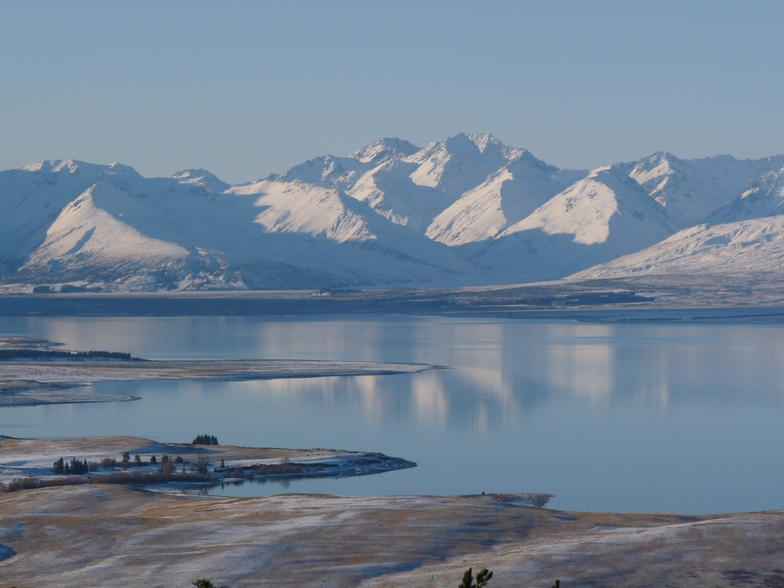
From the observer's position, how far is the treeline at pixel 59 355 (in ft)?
288

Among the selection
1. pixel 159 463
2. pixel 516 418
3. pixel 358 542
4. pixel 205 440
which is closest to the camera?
pixel 358 542

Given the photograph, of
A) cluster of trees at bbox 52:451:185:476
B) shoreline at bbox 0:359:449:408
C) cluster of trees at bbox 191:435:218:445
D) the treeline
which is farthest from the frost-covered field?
the treeline

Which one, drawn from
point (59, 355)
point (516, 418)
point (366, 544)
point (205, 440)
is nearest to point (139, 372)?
point (59, 355)

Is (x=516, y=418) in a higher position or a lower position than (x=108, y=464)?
lower

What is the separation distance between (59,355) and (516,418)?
4495 cm

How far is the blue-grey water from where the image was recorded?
4125cm

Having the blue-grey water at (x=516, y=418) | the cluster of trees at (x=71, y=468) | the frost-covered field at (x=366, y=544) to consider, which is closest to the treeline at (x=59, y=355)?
the blue-grey water at (x=516, y=418)

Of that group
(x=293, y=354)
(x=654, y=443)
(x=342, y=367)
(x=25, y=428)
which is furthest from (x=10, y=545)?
(x=293, y=354)

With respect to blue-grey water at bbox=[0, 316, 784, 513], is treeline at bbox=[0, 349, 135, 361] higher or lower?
higher

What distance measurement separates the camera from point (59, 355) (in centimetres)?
8969

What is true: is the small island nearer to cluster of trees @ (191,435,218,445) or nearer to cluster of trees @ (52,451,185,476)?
cluster of trees @ (52,451,185,476)

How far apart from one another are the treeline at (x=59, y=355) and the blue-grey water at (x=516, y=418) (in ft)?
23.2

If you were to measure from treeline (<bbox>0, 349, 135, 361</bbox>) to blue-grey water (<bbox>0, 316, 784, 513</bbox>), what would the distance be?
706 centimetres

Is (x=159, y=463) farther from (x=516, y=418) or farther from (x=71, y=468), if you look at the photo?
(x=516, y=418)
